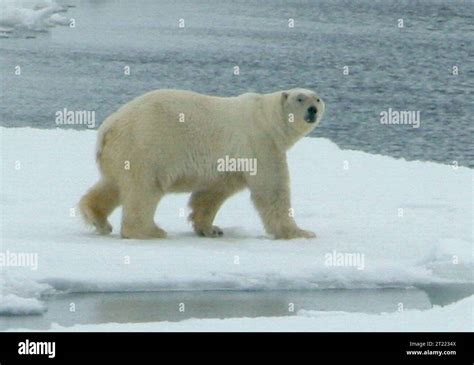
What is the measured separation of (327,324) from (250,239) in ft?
7.82

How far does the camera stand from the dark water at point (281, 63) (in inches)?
825

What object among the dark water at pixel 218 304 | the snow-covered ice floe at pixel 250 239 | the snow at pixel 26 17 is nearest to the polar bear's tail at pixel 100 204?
the snow-covered ice floe at pixel 250 239

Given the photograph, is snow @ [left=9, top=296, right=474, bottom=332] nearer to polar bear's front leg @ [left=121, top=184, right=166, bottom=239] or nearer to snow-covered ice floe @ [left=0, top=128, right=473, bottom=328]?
snow-covered ice floe @ [left=0, top=128, right=473, bottom=328]

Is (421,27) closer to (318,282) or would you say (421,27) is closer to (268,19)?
(268,19)

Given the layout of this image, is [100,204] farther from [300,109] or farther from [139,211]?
[300,109]

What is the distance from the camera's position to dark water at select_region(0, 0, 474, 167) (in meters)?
21.0

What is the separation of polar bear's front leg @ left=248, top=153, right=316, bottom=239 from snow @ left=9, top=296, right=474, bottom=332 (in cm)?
199

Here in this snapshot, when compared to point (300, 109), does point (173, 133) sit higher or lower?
lower

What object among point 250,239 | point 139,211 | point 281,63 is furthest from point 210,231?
point 281,63

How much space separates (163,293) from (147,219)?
135 cm

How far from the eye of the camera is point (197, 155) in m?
9.77

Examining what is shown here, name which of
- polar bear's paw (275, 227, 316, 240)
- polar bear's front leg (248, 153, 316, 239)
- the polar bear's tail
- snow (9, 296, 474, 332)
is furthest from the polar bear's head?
snow (9, 296, 474, 332)

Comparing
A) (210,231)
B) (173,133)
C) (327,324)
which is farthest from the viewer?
(210,231)

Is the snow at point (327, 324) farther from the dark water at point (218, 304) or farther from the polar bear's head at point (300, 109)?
the polar bear's head at point (300, 109)
